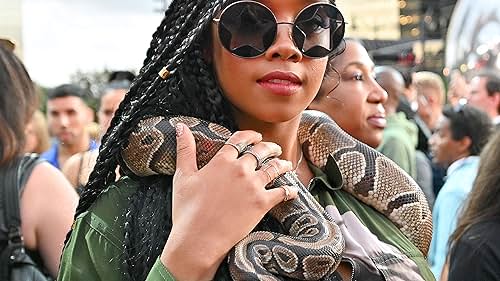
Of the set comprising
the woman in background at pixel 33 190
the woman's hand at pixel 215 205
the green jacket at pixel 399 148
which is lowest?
the green jacket at pixel 399 148

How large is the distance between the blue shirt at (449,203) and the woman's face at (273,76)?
10.9 feet

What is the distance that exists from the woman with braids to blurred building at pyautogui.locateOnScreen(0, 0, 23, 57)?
277 centimetres

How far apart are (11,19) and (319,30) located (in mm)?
3090

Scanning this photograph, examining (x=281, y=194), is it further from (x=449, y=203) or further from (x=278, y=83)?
(x=449, y=203)

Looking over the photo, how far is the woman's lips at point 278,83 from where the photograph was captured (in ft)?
5.83

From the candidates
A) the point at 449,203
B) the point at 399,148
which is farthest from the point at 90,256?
the point at 399,148

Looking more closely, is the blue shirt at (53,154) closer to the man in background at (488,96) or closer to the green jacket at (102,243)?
the man in background at (488,96)

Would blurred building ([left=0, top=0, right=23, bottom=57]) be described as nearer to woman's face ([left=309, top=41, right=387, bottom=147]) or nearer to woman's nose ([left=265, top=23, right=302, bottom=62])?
woman's face ([left=309, top=41, right=387, bottom=147])

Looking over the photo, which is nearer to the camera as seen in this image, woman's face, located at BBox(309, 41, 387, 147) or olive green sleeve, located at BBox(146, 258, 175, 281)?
olive green sleeve, located at BBox(146, 258, 175, 281)

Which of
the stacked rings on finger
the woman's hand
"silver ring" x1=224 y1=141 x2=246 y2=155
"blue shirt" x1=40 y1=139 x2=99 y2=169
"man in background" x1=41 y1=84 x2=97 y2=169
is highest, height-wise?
"silver ring" x1=224 y1=141 x2=246 y2=155

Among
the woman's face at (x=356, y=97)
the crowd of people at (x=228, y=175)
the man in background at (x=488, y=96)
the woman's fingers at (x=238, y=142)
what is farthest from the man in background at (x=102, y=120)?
the man in background at (x=488, y=96)

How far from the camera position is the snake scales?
1620 millimetres

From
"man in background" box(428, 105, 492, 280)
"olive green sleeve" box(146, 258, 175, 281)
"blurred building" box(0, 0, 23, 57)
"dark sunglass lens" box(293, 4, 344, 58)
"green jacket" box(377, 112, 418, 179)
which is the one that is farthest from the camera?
"green jacket" box(377, 112, 418, 179)

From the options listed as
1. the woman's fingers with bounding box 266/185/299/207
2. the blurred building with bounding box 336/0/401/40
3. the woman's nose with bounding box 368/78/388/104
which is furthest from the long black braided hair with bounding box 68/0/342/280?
the blurred building with bounding box 336/0/401/40
